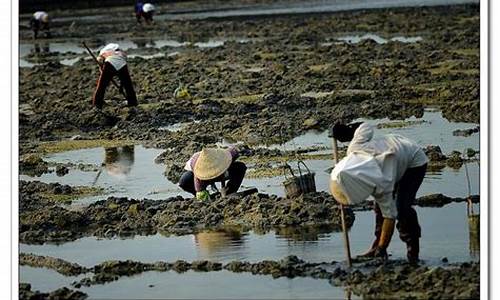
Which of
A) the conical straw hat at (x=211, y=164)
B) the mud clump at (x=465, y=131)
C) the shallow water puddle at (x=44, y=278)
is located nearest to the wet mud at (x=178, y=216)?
the conical straw hat at (x=211, y=164)

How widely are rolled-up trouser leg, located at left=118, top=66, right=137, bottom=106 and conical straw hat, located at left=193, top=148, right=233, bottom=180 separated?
5904mm

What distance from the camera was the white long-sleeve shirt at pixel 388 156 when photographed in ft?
30.3

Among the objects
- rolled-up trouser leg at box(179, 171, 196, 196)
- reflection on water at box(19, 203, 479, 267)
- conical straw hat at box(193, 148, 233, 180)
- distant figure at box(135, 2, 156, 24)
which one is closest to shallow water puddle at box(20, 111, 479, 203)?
rolled-up trouser leg at box(179, 171, 196, 196)

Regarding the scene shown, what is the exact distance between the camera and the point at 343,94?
699 inches

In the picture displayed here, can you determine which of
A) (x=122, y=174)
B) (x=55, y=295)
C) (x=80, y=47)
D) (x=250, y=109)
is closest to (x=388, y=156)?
(x=55, y=295)

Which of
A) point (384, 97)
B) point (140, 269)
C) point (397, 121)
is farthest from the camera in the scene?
point (384, 97)

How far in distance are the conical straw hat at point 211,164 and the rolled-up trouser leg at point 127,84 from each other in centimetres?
590

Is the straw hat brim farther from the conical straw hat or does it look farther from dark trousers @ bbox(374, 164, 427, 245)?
the conical straw hat

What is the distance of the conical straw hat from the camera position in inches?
453
